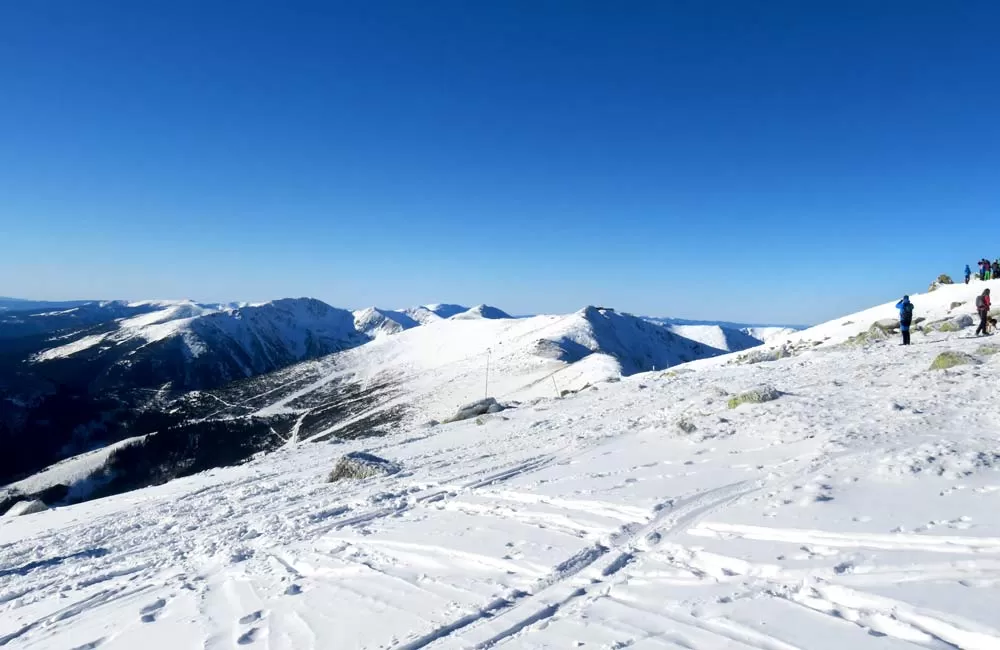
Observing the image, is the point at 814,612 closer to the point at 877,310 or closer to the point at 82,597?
the point at 82,597

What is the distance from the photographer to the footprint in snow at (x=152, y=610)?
7.11 metres

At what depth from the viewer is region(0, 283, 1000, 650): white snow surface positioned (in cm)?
547

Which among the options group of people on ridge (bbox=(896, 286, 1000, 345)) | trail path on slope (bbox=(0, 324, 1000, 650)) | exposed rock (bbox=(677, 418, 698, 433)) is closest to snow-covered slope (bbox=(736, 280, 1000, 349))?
group of people on ridge (bbox=(896, 286, 1000, 345))

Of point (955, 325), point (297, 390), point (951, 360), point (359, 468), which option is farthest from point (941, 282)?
point (297, 390)

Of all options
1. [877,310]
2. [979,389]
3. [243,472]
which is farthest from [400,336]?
[979,389]

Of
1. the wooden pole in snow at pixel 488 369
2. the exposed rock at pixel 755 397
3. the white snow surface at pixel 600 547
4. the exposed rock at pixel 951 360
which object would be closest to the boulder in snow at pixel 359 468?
the white snow surface at pixel 600 547

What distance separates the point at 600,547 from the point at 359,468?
9.42 m

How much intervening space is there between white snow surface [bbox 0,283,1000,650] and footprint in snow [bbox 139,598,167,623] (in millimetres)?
37

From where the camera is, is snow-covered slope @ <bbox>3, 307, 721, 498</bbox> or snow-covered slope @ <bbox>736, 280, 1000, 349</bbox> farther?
snow-covered slope @ <bbox>3, 307, 721, 498</bbox>

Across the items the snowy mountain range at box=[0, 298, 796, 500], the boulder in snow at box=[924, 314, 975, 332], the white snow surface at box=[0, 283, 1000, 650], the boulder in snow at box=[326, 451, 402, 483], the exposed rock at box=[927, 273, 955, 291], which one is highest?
the exposed rock at box=[927, 273, 955, 291]

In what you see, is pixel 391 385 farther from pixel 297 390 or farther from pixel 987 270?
pixel 987 270

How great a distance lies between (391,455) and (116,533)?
781cm

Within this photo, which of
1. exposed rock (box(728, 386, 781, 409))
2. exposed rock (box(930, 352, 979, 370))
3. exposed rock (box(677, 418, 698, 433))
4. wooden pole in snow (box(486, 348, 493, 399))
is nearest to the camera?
exposed rock (box(677, 418, 698, 433))

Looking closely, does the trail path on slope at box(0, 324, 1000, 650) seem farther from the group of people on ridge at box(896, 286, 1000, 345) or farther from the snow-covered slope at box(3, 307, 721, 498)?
the snow-covered slope at box(3, 307, 721, 498)
